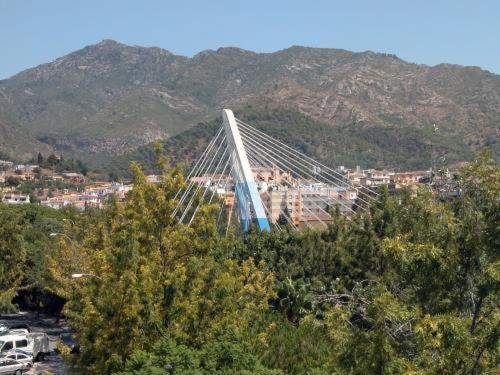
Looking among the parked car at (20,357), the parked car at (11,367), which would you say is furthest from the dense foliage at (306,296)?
the parked car at (11,367)

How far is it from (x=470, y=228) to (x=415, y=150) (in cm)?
14593

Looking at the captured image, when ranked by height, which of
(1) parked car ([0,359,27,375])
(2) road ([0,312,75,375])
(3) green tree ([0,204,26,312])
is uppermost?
(3) green tree ([0,204,26,312])

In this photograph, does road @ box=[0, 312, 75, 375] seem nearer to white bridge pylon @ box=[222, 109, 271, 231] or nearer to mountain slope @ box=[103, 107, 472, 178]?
white bridge pylon @ box=[222, 109, 271, 231]

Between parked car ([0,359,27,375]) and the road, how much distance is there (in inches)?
19.3

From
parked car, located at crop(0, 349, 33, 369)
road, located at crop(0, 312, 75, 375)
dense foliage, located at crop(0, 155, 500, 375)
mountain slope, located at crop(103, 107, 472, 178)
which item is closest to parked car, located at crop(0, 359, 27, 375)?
parked car, located at crop(0, 349, 33, 369)

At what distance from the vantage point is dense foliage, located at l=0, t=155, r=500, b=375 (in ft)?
23.4

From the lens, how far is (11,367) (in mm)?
20703

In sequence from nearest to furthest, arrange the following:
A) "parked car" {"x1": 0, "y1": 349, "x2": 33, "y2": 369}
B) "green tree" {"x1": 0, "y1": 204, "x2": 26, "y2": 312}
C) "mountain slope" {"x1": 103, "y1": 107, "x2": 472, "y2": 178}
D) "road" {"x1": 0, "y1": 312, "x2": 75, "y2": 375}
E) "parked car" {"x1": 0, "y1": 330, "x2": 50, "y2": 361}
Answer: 1. "parked car" {"x1": 0, "y1": 349, "x2": 33, "y2": 369}
2. "road" {"x1": 0, "y1": 312, "x2": 75, "y2": 375}
3. "parked car" {"x1": 0, "y1": 330, "x2": 50, "y2": 361}
4. "green tree" {"x1": 0, "y1": 204, "x2": 26, "y2": 312}
5. "mountain slope" {"x1": 103, "y1": 107, "x2": 472, "y2": 178}

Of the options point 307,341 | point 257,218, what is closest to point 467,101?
→ point 257,218

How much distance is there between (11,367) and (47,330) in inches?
368

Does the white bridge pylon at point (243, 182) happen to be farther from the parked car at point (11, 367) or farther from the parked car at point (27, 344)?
the parked car at point (11, 367)

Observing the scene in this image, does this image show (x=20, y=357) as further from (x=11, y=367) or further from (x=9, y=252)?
(x=9, y=252)

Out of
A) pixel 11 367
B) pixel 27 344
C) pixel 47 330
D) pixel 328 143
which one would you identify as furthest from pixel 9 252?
pixel 328 143

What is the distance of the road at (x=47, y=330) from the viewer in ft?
71.8
